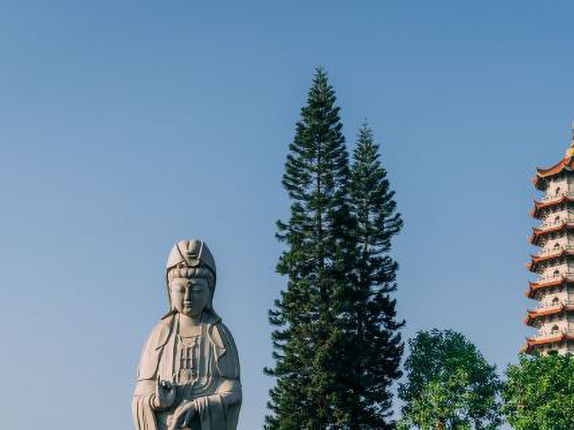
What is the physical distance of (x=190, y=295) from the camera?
40.1ft

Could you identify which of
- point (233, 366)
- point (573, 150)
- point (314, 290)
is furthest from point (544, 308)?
point (233, 366)

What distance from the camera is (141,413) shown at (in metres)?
11.6

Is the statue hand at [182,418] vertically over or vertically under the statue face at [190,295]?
under

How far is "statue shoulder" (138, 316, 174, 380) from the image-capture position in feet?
39.5

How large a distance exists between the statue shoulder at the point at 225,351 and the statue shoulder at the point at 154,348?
54 centimetres

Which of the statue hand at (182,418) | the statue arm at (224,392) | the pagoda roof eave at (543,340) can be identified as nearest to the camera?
the statue hand at (182,418)

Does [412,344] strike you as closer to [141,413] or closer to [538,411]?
[538,411]

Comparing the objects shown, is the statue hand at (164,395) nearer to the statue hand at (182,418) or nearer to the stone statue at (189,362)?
the stone statue at (189,362)

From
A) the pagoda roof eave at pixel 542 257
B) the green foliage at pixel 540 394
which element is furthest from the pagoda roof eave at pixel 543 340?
the green foliage at pixel 540 394

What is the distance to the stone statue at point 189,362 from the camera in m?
11.5

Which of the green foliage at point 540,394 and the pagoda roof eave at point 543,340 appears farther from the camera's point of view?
the pagoda roof eave at point 543,340

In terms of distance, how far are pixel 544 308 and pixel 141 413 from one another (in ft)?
129

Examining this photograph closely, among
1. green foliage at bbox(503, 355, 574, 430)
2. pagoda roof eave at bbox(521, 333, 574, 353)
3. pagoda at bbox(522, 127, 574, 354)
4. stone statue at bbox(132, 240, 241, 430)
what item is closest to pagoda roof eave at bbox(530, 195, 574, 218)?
pagoda at bbox(522, 127, 574, 354)

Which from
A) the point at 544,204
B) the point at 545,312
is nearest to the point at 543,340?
the point at 545,312
